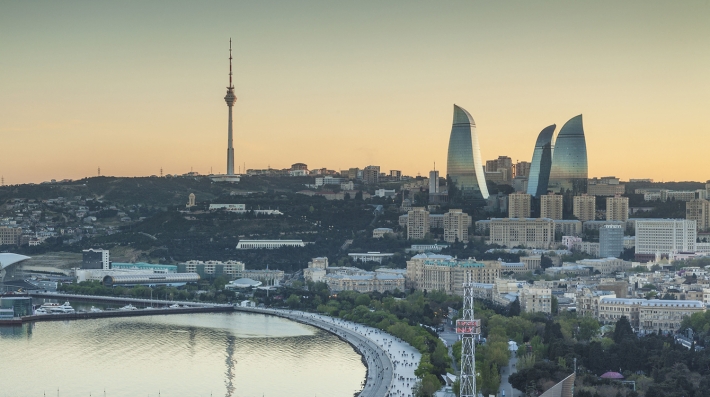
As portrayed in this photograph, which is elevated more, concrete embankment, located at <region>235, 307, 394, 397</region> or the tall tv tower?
the tall tv tower

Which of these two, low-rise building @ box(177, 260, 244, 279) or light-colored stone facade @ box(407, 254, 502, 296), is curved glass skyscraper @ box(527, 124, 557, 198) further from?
light-colored stone facade @ box(407, 254, 502, 296)

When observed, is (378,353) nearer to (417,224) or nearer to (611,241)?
(611,241)

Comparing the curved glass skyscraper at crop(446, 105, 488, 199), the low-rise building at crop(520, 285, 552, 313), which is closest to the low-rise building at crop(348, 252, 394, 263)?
the curved glass skyscraper at crop(446, 105, 488, 199)

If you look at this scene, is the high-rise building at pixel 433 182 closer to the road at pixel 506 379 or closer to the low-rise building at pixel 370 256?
the low-rise building at pixel 370 256

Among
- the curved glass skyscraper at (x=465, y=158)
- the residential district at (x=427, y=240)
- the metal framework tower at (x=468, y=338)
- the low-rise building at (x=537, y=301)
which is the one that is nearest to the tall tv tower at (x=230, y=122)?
the residential district at (x=427, y=240)

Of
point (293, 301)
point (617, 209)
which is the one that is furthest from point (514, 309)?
point (617, 209)

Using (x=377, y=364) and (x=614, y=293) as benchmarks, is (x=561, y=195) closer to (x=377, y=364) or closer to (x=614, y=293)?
(x=614, y=293)

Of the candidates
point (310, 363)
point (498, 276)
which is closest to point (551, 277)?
point (498, 276)
